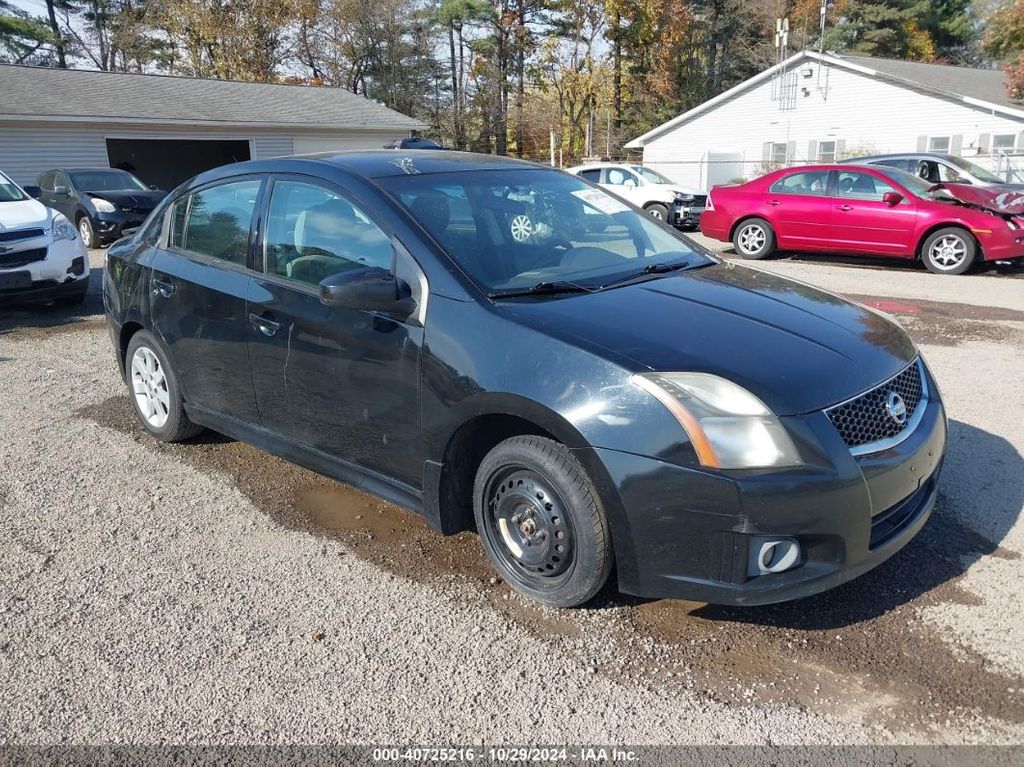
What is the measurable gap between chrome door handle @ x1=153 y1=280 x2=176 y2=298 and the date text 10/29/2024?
117 inches

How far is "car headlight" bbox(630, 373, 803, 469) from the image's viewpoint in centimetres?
266

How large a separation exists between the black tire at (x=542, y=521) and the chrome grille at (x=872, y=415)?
877 mm

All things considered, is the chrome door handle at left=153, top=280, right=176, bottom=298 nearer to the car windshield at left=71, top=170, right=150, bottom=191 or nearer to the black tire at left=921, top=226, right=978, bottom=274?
the black tire at left=921, top=226, right=978, bottom=274

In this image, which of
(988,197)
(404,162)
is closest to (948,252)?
(988,197)

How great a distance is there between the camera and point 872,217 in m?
11.8

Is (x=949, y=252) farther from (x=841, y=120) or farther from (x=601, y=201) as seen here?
(x=841, y=120)

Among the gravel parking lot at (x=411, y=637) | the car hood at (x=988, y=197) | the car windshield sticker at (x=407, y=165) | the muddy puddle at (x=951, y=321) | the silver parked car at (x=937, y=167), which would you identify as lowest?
the gravel parking lot at (x=411, y=637)

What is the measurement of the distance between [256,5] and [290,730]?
42.6 metres

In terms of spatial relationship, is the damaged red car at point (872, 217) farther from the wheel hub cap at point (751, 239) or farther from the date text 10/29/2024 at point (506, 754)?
the date text 10/29/2024 at point (506, 754)

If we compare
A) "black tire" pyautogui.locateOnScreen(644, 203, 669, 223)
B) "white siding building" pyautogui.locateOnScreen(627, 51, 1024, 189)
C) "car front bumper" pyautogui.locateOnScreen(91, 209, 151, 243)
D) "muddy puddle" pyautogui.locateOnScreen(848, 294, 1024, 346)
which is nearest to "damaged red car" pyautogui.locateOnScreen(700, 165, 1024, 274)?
"muddy puddle" pyautogui.locateOnScreen(848, 294, 1024, 346)

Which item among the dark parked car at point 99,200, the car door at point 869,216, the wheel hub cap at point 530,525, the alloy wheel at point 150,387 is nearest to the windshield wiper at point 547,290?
the wheel hub cap at point 530,525

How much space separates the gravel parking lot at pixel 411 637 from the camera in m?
2.62

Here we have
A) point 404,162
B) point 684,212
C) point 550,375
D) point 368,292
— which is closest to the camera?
point 550,375

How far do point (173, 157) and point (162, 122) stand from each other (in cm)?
721
